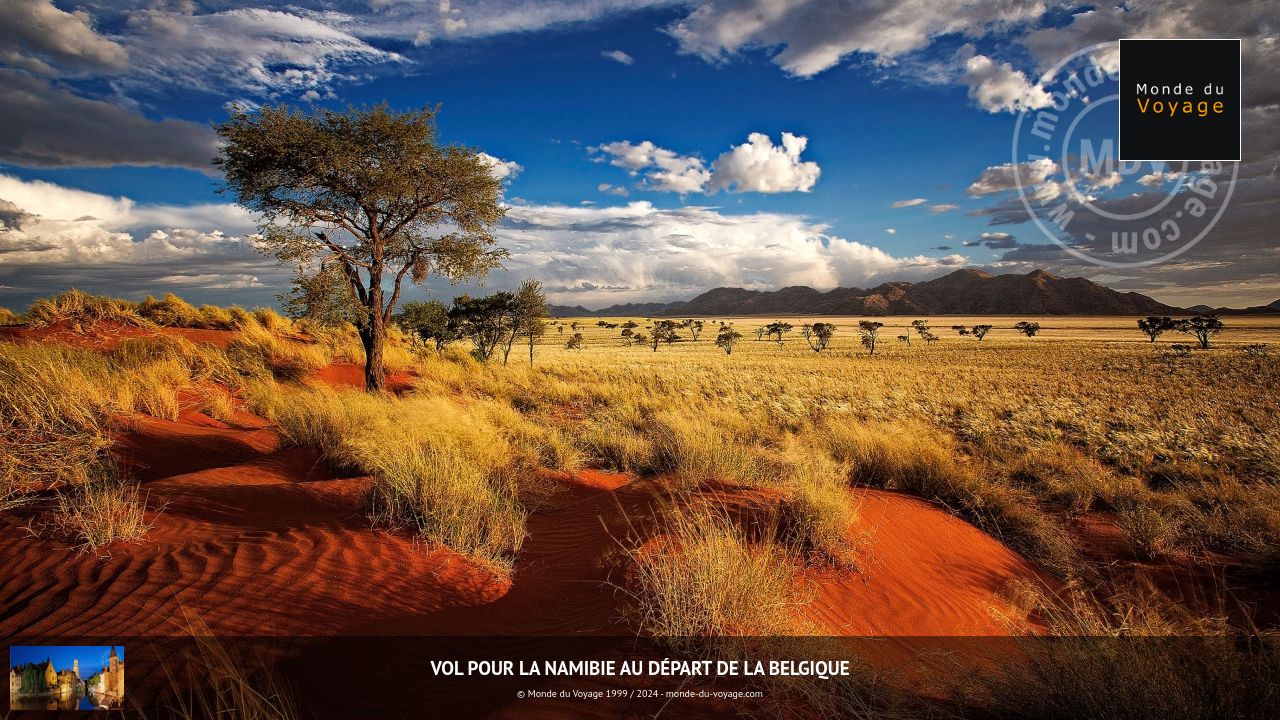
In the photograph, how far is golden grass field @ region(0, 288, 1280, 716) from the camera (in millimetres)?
4285

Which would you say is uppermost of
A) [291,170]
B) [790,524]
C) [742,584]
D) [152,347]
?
[291,170]

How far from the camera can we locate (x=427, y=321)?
113ft

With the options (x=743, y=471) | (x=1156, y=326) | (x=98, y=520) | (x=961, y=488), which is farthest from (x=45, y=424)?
(x=1156, y=326)

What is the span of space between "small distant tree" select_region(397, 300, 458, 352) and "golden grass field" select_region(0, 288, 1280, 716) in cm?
1383

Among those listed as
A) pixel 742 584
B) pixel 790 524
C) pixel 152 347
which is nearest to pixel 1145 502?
pixel 790 524

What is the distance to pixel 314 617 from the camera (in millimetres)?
3736

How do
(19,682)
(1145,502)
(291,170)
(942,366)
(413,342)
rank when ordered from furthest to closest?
(942,366) < (413,342) < (291,170) < (1145,502) < (19,682)

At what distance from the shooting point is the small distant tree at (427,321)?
1347 inches

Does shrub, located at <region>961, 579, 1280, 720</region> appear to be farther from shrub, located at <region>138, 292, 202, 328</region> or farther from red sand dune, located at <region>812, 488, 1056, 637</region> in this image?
shrub, located at <region>138, 292, 202, 328</region>

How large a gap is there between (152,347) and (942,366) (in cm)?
4513

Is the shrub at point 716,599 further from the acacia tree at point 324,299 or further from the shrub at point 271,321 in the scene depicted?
the shrub at point 271,321

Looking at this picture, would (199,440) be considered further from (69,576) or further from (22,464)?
(69,576)

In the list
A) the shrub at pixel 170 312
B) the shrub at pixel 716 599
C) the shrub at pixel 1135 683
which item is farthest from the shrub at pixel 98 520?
the shrub at pixel 170 312

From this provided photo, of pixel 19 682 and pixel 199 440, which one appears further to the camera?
pixel 199 440
